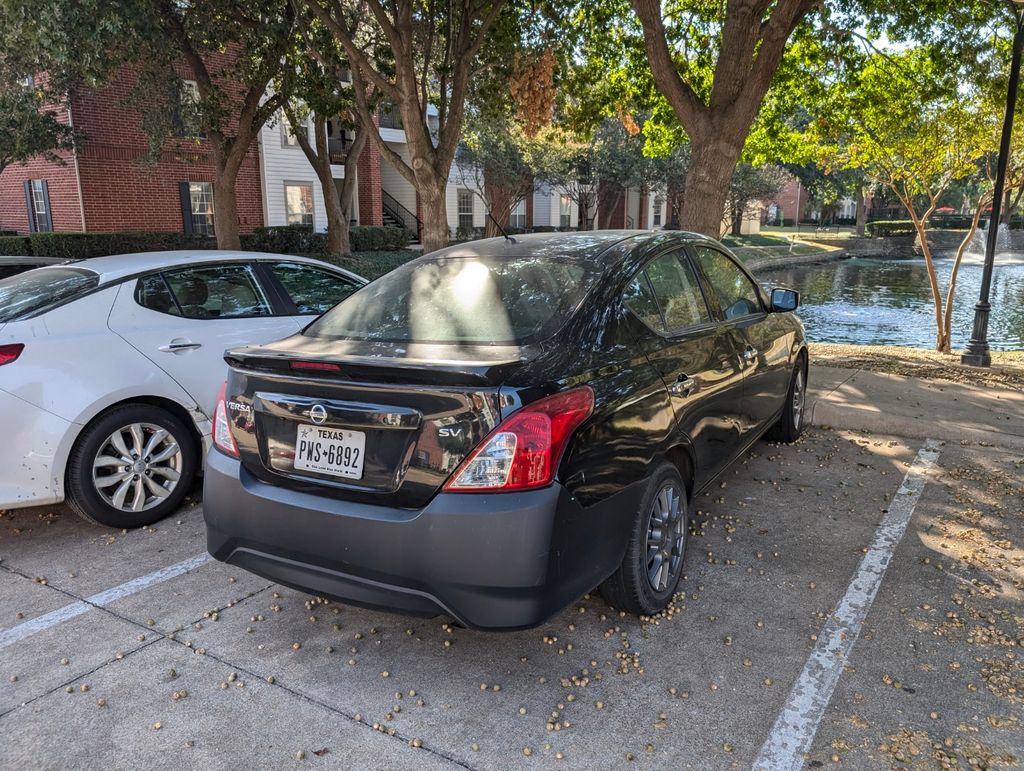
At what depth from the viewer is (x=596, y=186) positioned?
36.2m

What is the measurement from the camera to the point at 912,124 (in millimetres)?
11672

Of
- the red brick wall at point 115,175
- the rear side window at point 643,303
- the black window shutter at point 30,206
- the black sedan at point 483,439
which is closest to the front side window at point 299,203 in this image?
the red brick wall at point 115,175

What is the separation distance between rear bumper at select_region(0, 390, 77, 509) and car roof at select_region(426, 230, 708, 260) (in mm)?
2240

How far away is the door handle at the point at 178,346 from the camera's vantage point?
15.0ft

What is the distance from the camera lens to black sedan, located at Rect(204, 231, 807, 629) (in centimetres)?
262

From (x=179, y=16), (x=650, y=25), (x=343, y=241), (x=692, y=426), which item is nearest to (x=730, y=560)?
(x=692, y=426)

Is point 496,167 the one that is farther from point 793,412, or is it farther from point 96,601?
point 96,601

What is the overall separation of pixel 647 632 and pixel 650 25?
7422 mm

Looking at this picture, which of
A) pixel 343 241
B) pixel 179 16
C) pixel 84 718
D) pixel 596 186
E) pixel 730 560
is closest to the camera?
pixel 84 718

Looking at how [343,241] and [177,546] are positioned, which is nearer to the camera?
[177,546]

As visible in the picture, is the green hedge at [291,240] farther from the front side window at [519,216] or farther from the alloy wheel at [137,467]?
the alloy wheel at [137,467]

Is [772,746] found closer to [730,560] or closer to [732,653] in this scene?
[732,653]

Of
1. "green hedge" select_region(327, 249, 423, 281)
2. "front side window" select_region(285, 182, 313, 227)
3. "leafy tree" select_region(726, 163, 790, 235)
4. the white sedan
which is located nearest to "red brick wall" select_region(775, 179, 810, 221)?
"leafy tree" select_region(726, 163, 790, 235)

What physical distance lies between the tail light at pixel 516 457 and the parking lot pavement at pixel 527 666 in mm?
688
